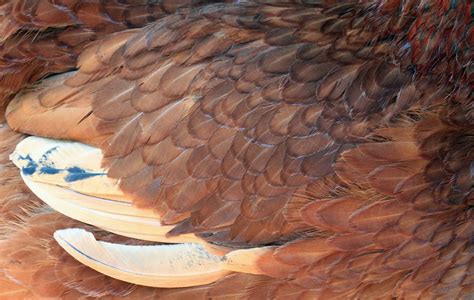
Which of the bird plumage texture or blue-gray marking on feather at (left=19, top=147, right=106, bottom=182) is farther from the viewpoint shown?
blue-gray marking on feather at (left=19, top=147, right=106, bottom=182)

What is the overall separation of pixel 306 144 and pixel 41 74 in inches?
36.7

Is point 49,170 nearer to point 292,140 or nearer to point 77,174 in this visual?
point 77,174

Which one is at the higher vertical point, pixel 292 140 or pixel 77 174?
pixel 292 140

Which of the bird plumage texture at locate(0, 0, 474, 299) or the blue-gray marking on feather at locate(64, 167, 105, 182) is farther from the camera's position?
the blue-gray marking on feather at locate(64, 167, 105, 182)

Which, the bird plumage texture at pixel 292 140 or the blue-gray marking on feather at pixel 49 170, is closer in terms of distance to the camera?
the bird plumage texture at pixel 292 140

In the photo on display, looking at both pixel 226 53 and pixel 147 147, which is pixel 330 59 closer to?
pixel 226 53

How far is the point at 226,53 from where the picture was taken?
2.49 m

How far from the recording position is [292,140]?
234cm

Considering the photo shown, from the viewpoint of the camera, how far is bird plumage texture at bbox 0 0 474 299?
2.27m

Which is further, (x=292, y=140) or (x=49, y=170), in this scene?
(x=49, y=170)

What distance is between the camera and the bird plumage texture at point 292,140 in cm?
227

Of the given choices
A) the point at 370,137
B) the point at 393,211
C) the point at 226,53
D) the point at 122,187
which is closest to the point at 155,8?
the point at 226,53

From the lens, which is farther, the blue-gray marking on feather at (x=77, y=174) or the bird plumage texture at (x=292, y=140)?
the blue-gray marking on feather at (x=77, y=174)

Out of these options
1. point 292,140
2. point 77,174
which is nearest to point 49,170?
point 77,174
